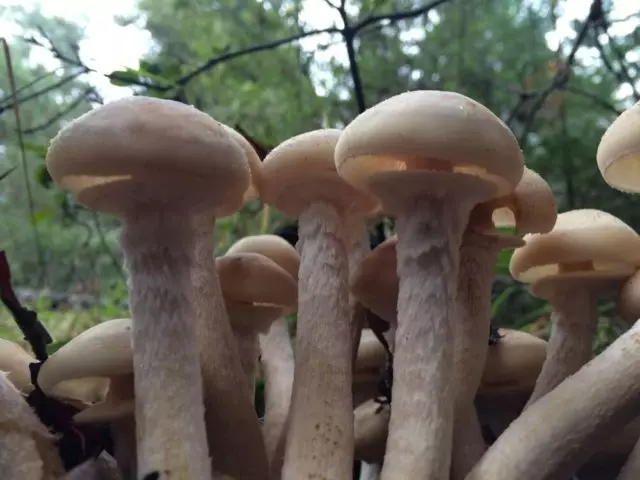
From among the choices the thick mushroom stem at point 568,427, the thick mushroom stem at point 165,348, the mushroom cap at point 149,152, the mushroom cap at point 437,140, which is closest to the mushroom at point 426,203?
the mushroom cap at point 437,140

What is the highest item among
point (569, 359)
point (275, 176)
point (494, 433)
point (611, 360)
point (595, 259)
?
point (275, 176)

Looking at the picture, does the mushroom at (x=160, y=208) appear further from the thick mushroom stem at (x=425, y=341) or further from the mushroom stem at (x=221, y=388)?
the thick mushroom stem at (x=425, y=341)

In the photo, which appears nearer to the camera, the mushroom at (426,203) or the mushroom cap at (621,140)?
the mushroom at (426,203)

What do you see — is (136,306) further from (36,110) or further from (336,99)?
(36,110)

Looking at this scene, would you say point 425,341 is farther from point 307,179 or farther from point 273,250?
point 273,250

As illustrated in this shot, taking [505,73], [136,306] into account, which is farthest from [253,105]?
[136,306]

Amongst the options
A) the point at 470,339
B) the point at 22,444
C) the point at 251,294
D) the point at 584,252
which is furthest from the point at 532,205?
the point at 22,444
